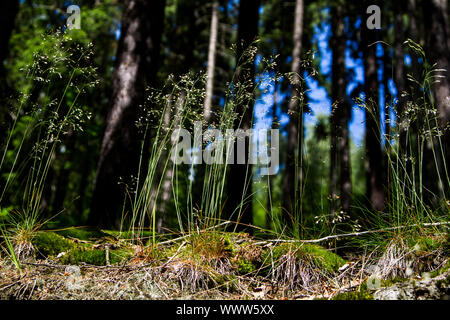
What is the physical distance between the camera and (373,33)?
5.11 meters

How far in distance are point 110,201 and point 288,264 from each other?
5.56 ft

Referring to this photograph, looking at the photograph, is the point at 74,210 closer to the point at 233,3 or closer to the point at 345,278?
the point at 345,278

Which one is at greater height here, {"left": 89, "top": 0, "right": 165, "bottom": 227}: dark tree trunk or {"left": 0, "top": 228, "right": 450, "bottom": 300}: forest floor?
{"left": 89, "top": 0, "right": 165, "bottom": 227}: dark tree trunk

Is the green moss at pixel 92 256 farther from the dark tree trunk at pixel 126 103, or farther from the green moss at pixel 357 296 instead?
the green moss at pixel 357 296

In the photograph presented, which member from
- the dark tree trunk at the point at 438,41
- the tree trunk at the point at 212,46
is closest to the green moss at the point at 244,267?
the dark tree trunk at the point at 438,41

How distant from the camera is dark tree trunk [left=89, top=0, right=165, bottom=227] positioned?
108 inches

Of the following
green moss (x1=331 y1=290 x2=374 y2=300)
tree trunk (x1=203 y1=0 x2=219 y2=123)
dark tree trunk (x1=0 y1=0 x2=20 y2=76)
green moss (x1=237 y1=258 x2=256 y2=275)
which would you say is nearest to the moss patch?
green moss (x1=237 y1=258 x2=256 y2=275)

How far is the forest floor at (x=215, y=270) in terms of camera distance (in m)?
1.51

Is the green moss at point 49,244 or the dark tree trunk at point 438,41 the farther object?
the dark tree trunk at point 438,41

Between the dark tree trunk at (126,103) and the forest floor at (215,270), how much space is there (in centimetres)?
83

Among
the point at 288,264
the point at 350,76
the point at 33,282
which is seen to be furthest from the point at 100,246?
the point at 350,76

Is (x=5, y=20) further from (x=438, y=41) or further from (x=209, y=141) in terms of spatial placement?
(x=438, y=41)

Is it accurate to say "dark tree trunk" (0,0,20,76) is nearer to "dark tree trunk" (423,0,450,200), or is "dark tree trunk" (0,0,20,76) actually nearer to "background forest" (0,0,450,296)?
"background forest" (0,0,450,296)

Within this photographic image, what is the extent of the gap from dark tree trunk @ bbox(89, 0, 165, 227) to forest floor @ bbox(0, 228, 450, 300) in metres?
0.83
